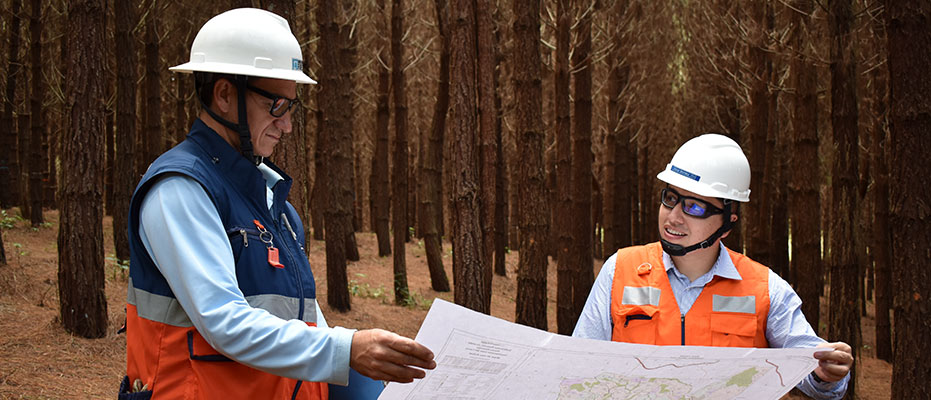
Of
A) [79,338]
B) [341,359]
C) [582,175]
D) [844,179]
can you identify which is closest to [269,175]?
[341,359]

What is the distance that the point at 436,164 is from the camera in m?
14.5

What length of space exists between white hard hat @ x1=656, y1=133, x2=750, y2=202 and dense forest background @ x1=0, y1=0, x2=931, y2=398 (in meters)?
2.62

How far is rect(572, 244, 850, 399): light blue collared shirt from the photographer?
2.95 meters

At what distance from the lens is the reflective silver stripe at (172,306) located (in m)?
2.04

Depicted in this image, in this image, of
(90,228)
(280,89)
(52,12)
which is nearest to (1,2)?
(52,12)

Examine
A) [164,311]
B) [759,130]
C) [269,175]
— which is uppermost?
[269,175]

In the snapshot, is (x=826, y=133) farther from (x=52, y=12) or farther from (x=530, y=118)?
(x=52, y=12)

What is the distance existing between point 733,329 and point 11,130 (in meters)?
18.1

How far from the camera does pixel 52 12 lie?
17016 mm

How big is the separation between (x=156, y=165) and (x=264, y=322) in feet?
1.76

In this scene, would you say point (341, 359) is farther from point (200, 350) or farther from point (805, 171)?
point (805, 171)

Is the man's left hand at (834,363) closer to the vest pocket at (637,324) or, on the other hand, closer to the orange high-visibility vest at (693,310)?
the orange high-visibility vest at (693,310)

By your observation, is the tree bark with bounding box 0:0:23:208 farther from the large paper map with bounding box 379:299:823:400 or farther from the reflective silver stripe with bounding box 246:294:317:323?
the large paper map with bounding box 379:299:823:400

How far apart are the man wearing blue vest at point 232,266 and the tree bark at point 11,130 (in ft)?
48.9
